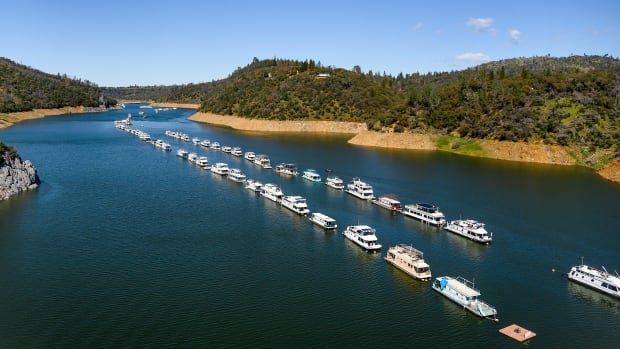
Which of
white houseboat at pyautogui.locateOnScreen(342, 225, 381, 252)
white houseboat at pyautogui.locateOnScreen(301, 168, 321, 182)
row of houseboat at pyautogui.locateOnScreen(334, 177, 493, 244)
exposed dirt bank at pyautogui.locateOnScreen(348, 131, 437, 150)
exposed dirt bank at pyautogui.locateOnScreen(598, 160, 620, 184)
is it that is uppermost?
exposed dirt bank at pyautogui.locateOnScreen(348, 131, 437, 150)

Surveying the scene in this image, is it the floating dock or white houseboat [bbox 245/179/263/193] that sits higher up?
white houseboat [bbox 245/179/263/193]

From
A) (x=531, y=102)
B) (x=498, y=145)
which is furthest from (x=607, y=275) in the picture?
(x=531, y=102)

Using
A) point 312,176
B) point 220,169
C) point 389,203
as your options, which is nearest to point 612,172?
point 389,203

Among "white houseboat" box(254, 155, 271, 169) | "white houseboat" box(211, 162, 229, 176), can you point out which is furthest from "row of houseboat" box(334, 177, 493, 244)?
"white houseboat" box(254, 155, 271, 169)

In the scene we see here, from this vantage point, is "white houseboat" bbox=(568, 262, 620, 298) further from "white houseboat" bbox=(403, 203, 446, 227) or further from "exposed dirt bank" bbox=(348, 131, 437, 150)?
"exposed dirt bank" bbox=(348, 131, 437, 150)

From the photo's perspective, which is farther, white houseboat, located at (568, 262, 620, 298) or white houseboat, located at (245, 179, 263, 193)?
white houseboat, located at (245, 179, 263, 193)

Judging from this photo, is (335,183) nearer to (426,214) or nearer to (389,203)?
(389,203)

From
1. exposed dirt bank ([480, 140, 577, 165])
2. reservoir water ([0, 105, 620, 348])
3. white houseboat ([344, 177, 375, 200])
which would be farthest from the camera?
exposed dirt bank ([480, 140, 577, 165])

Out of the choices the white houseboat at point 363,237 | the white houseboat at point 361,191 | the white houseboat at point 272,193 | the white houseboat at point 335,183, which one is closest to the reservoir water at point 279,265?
the white houseboat at point 363,237
